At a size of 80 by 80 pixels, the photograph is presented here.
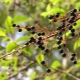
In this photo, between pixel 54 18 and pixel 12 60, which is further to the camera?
pixel 12 60

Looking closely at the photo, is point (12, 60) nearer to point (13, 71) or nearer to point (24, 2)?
point (13, 71)

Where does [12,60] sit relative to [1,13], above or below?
below

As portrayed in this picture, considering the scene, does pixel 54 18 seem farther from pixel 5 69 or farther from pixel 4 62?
pixel 5 69

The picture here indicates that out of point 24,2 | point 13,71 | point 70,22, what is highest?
point 24,2

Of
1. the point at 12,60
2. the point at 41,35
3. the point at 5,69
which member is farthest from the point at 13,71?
the point at 41,35

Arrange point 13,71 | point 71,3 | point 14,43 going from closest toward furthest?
point 14,43
point 13,71
point 71,3

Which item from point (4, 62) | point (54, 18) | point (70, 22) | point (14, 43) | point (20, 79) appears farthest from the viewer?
point (20, 79)

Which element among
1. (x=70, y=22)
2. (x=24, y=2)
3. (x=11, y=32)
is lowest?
(x=70, y=22)

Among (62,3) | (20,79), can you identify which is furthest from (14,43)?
(20,79)

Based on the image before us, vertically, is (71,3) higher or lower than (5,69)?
higher
